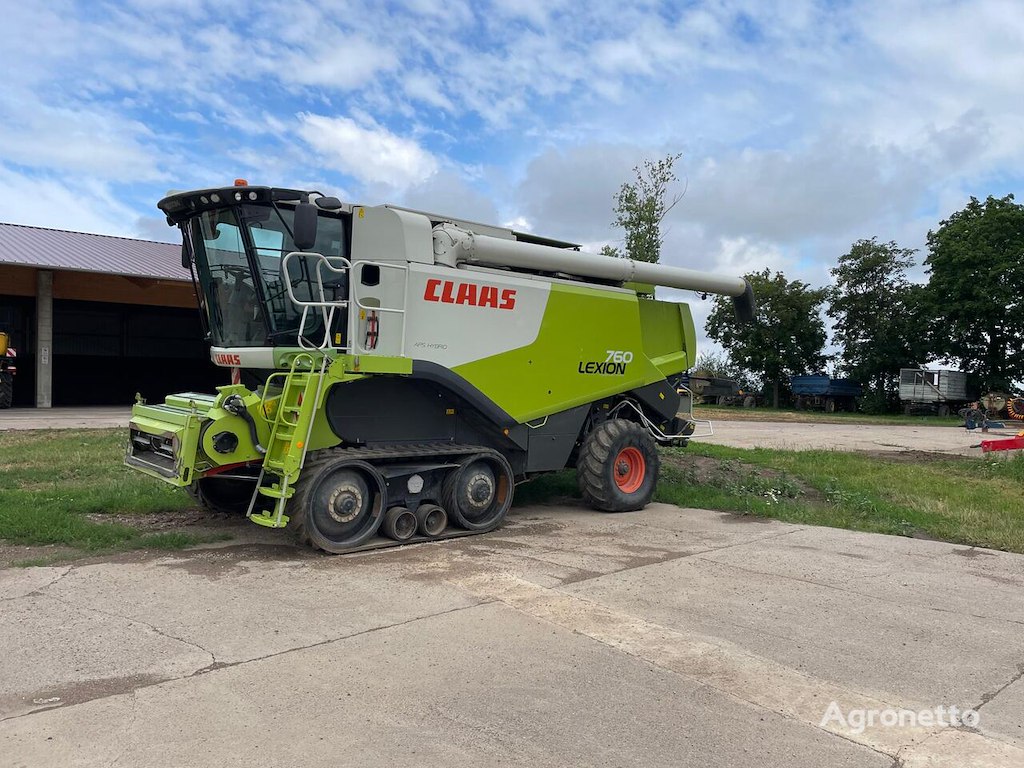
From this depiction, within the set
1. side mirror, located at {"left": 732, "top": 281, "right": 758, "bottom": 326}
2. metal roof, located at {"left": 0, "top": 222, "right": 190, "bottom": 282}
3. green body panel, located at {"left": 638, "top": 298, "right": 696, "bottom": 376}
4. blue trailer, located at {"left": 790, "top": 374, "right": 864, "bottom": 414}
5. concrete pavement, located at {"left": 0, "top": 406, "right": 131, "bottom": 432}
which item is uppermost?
metal roof, located at {"left": 0, "top": 222, "right": 190, "bottom": 282}

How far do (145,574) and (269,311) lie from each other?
7.99 ft

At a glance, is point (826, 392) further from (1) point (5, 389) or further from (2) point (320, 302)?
(2) point (320, 302)

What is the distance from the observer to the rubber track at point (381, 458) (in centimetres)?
657

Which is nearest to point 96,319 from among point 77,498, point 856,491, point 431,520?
point 77,498

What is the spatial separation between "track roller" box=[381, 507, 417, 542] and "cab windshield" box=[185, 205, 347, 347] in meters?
1.79

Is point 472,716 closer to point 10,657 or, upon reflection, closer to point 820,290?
point 10,657

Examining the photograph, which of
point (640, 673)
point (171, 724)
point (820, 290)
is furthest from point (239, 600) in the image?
point (820, 290)

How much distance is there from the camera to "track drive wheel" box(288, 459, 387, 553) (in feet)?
21.5

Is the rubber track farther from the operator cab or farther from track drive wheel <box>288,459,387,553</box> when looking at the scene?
the operator cab

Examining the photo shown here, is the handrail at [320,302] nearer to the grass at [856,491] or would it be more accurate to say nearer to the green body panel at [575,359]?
the green body panel at [575,359]

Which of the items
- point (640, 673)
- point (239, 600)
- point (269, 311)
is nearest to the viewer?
point (640, 673)

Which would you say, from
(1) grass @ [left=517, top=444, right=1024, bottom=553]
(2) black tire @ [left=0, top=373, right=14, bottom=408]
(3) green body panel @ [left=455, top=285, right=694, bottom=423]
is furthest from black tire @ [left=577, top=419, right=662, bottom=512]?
(2) black tire @ [left=0, top=373, right=14, bottom=408]

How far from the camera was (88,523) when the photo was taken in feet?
24.1

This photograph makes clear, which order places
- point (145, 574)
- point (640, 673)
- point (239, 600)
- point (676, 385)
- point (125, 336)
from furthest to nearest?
1. point (125, 336)
2. point (676, 385)
3. point (145, 574)
4. point (239, 600)
5. point (640, 673)
